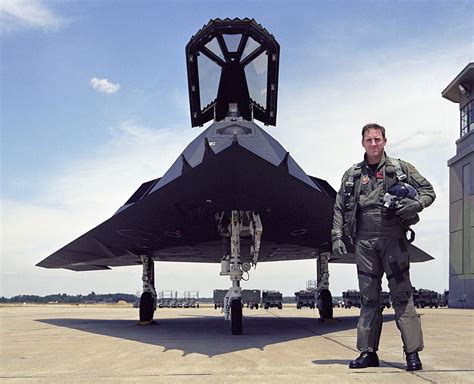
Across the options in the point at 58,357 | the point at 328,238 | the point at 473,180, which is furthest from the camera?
the point at 473,180

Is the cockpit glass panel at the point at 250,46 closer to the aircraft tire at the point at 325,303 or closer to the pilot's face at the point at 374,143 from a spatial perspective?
the pilot's face at the point at 374,143

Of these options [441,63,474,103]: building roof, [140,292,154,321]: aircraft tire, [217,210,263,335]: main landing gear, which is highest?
[441,63,474,103]: building roof

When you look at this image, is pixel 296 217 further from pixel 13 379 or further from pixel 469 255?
pixel 469 255

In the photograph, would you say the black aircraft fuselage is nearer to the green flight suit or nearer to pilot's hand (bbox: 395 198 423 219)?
the green flight suit

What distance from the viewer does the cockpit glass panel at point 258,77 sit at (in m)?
12.1

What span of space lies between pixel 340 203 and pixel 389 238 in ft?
2.33

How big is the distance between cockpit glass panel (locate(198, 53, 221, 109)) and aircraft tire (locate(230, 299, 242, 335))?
589 centimetres

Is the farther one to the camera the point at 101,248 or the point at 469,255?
the point at 469,255

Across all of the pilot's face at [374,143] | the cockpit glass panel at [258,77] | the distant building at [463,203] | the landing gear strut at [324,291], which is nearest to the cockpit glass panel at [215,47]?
the cockpit glass panel at [258,77]

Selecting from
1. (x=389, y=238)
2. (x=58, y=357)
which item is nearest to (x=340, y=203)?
(x=389, y=238)

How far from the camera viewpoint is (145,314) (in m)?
13.7

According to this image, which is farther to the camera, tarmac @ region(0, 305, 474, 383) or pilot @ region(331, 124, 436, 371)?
Result: pilot @ region(331, 124, 436, 371)

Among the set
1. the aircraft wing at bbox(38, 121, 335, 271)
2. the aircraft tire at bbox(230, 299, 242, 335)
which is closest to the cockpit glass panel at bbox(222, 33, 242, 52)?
the aircraft wing at bbox(38, 121, 335, 271)

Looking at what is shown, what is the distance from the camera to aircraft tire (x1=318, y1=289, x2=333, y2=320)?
45.5 feet
